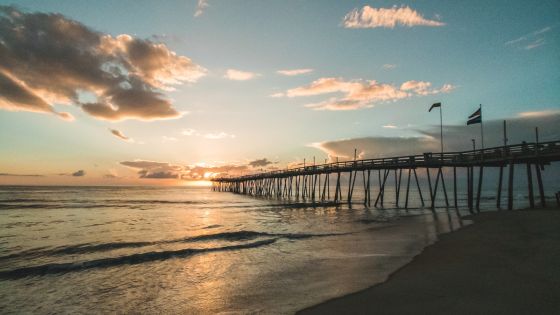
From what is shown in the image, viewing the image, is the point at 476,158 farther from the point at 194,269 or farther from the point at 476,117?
the point at 194,269

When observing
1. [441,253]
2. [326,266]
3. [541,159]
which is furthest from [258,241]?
[541,159]

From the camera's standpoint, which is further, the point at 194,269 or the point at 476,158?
the point at 476,158

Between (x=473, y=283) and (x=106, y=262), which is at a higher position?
(x=473, y=283)

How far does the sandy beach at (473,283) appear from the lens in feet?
17.1

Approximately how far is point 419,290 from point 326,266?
334cm

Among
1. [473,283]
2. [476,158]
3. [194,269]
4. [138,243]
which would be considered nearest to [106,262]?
[138,243]

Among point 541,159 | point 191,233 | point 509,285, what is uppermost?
point 541,159

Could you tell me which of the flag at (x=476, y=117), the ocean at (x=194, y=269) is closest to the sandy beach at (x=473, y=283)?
the ocean at (x=194, y=269)

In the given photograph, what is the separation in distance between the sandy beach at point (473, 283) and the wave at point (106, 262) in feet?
Result: 24.8

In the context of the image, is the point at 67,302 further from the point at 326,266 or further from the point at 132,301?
the point at 326,266

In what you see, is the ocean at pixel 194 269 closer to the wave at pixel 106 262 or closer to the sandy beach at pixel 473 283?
the wave at pixel 106 262

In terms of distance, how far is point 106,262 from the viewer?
10.8 m

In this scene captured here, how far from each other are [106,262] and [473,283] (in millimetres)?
11255

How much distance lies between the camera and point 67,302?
6965 millimetres
